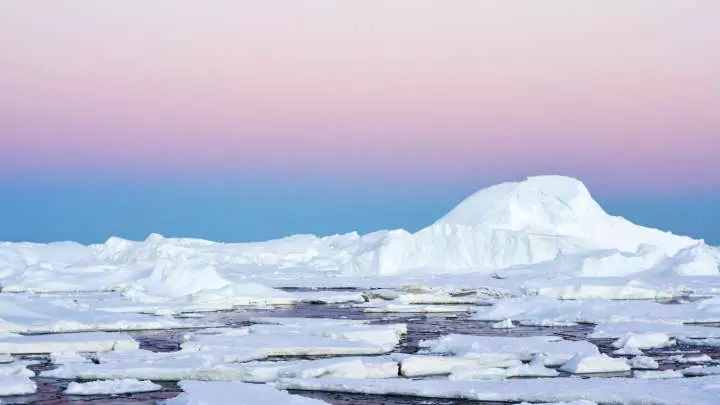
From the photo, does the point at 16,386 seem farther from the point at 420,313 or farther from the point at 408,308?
the point at 408,308

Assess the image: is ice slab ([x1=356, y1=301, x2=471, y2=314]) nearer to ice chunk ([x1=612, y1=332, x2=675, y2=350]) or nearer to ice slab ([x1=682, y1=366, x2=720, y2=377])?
ice chunk ([x1=612, y1=332, x2=675, y2=350])

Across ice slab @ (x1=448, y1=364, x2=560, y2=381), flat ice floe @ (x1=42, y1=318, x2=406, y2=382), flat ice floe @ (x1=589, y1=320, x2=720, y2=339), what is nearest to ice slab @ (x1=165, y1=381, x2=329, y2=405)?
flat ice floe @ (x1=42, y1=318, x2=406, y2=382)

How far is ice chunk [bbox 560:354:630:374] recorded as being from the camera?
579 inches

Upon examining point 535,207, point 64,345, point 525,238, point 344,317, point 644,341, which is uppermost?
point 535,207

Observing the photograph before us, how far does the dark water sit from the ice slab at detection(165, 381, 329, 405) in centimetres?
44

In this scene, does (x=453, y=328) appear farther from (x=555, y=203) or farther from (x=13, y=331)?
(x=555, y=203)

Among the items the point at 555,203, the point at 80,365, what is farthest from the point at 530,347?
the point at 555,203

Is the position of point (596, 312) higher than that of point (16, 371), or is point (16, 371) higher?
point (596, 312)

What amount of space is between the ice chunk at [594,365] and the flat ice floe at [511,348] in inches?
14.8

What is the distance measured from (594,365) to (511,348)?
2.15m

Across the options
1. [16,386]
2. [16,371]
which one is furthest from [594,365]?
[16,371]

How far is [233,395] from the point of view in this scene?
1210cm

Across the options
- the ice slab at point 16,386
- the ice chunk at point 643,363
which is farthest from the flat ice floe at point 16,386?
the ice chunk at point 643,363

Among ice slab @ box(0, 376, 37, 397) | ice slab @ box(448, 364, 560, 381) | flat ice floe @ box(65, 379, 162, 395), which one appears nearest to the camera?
ice slab @ box(0, 376, 37, 397)
